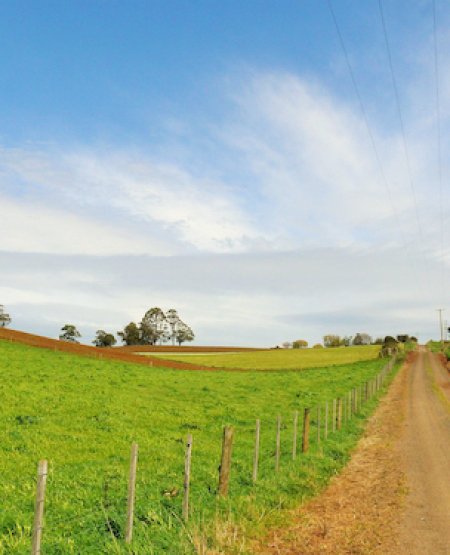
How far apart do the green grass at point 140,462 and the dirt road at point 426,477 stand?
284cm

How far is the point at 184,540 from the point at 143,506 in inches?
83.6

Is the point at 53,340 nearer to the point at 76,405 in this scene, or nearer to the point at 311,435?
the point at 76,405

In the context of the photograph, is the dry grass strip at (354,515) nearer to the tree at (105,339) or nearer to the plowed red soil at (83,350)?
the plowed red soil at (83,350)

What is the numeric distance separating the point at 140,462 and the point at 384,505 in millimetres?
8368

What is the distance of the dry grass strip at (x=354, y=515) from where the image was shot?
35.7ft

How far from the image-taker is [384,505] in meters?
14.1

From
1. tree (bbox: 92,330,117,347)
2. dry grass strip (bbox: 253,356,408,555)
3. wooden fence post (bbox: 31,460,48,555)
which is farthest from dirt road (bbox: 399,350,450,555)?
tree (bbox: 92,330,117,347)

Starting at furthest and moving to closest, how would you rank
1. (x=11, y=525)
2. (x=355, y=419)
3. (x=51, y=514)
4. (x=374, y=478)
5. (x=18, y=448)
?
(x=355, y=419) < (x=18, y=448) < (x=374, y=478) < (x=51, y=514) < (x=11, y=525)

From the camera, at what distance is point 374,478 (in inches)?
677

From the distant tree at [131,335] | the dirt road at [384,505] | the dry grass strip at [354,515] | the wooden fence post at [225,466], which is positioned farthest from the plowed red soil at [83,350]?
the distant tree at [131,335]

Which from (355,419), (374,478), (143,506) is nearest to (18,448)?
(143,506)

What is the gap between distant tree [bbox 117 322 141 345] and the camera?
18750cm

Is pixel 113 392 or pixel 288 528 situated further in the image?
pixel 113 392

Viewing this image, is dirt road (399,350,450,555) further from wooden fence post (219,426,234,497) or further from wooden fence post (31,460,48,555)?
wooden fence post (31,460,48,555)
